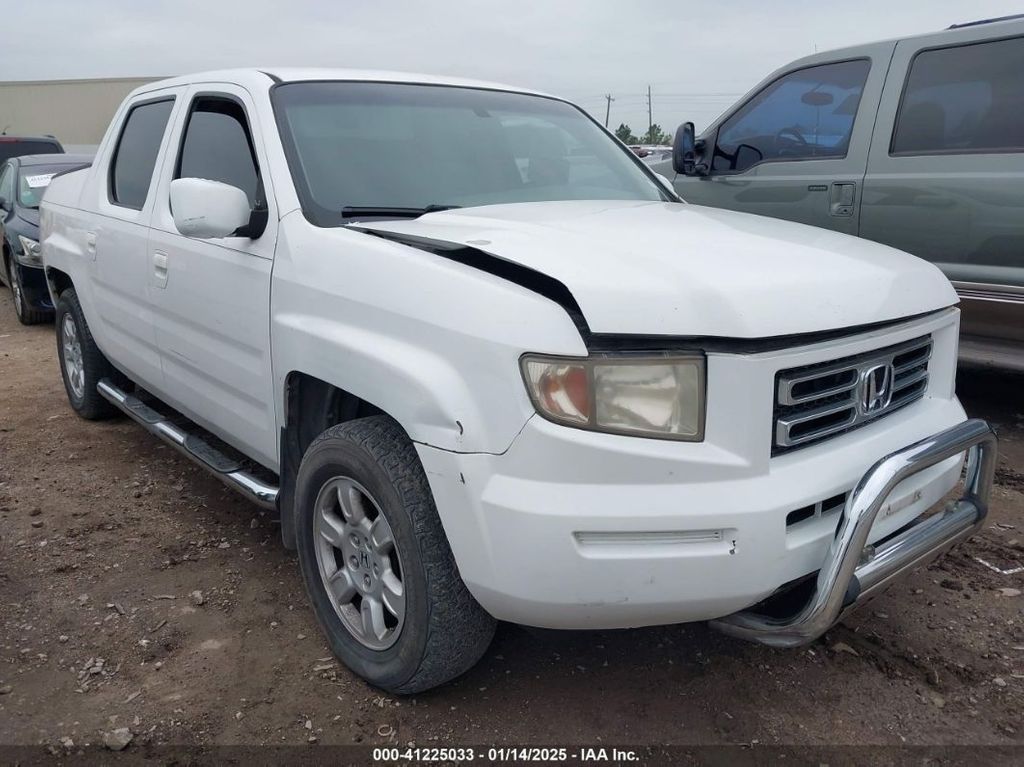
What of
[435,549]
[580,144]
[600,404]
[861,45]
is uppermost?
[861,45]

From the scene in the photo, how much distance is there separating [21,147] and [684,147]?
33.0 feet

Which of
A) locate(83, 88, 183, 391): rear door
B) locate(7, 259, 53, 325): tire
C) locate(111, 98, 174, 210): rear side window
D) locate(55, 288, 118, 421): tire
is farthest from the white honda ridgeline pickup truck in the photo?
locate(7, 259, 53, 325): tire

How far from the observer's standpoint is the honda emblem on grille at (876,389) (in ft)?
7.54

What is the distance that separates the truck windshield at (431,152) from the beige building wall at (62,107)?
2914 centimetres

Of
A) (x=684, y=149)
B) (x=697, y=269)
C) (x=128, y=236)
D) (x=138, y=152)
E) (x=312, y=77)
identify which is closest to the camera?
(x=697, y=269)

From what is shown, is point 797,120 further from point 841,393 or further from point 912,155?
point 841,393

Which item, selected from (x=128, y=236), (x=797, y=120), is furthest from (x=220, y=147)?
(x=797, y=120)

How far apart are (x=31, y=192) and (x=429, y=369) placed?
8.16 meters

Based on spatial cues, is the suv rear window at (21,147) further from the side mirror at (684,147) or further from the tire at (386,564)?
the tire at (386,564)

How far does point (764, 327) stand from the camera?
202cm

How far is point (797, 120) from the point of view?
5324mm

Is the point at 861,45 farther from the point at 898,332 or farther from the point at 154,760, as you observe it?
the point at 154,760

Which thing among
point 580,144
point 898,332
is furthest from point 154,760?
point 580,144

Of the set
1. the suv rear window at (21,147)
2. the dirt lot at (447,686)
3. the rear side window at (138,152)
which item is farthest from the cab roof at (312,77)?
the suv rear window at (21,147)
